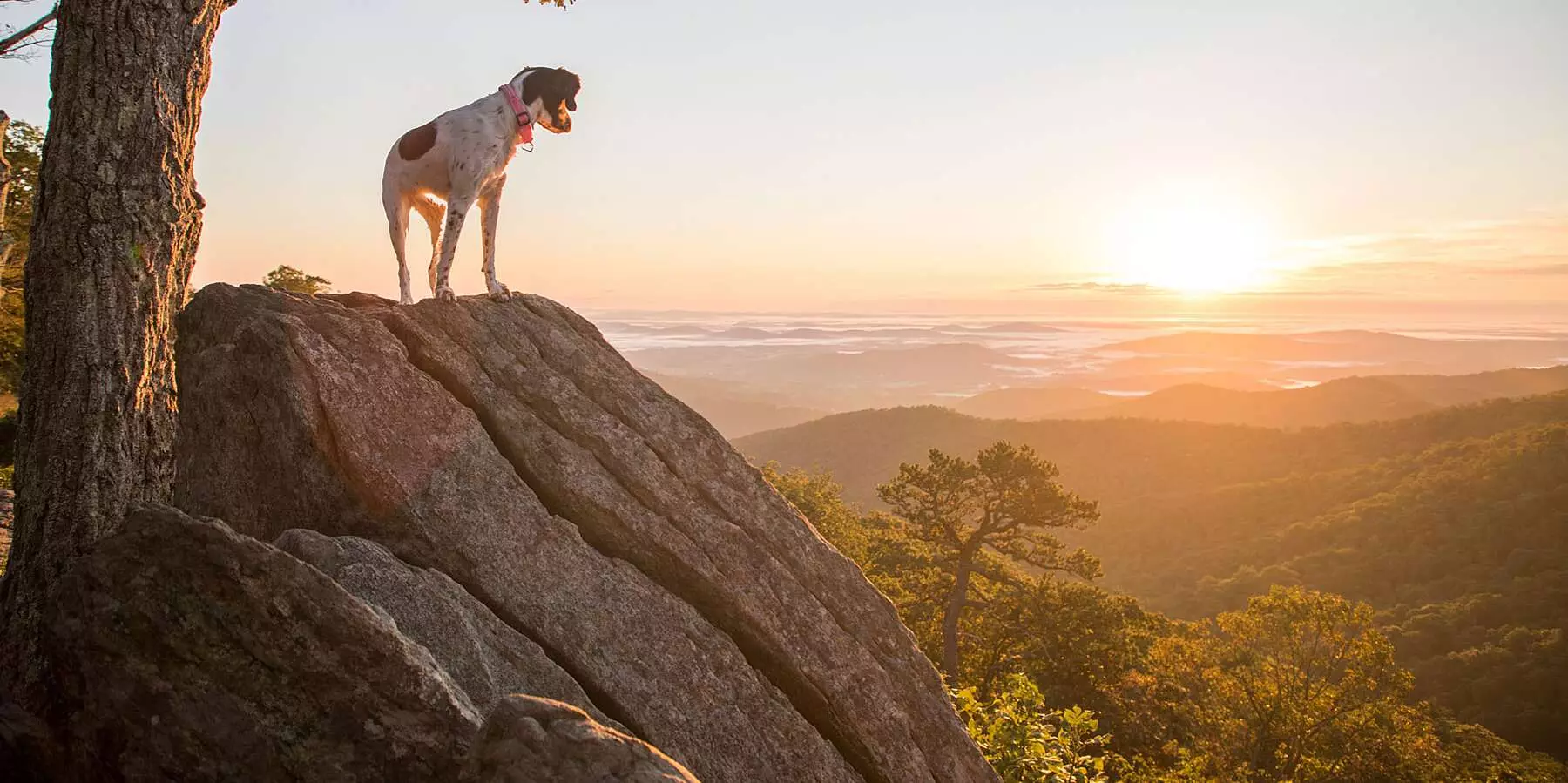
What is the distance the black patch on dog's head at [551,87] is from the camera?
417 inches

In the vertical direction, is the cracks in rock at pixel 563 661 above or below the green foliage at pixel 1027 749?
above

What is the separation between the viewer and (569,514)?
9117mm

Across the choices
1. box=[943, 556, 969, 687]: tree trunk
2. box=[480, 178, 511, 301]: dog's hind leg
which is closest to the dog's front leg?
box=[480, 178, 511, 301]: dog's hind leg

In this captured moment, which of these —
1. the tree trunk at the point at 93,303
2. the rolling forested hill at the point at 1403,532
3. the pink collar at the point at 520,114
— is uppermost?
the pink collar at the point at 520,114

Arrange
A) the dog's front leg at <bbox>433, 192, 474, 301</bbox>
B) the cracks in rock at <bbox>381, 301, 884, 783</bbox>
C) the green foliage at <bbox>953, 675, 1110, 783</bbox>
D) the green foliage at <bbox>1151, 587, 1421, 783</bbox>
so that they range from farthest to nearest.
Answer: the green foliage at <bbox>1151, 587, 1421, 783</bbox> → the green foliage at <bbox>953, 675, 1110, 783</bbox> → the dog's front leg at <bbox>433, 192, 474, 301</bbox> → the cracks in rock at <bbox>381, 301, 884, 783</bbox>

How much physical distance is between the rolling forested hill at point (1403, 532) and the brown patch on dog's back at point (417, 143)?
91720 mm

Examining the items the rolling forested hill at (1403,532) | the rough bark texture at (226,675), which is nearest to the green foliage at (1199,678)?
the rough bark texture at (226,675)

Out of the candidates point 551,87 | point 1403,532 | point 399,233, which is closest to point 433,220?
point 399,233

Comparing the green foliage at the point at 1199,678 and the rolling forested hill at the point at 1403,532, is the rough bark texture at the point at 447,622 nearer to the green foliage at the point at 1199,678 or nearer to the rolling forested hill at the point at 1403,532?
the green foliage at the point at 1199,678

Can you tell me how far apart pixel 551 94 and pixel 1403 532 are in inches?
5387

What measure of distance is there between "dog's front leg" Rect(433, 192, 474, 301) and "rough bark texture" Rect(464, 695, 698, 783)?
6.90 meters

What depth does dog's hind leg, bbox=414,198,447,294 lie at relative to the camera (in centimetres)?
1087

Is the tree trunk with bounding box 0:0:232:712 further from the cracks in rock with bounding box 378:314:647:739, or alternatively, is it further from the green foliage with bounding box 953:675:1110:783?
the green foliage with bounding box 953:675:1110:783

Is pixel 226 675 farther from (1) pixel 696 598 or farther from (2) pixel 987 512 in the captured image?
(2) pixel 987 512
